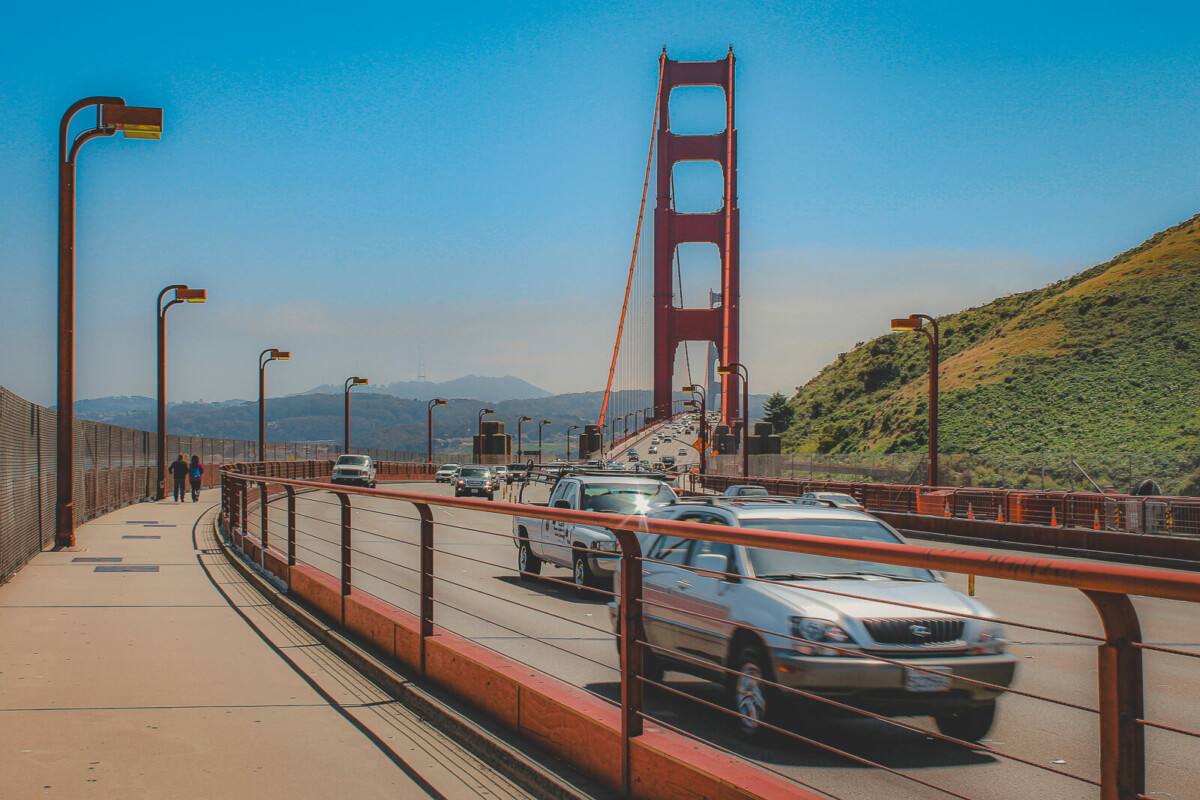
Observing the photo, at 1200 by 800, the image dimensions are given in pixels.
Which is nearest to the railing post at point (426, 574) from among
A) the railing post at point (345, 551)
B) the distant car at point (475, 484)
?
the railing post at point (345, 551)

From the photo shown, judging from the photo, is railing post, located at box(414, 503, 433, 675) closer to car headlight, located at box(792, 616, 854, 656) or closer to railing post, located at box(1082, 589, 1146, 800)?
car headlight, located at box(792, 616, 854, 656)

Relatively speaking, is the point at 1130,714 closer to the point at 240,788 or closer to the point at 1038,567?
the point at 1038,567

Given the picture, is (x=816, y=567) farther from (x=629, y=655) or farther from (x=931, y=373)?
(x=931, y=373)

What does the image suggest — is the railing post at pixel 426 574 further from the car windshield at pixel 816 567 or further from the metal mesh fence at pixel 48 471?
the metal mesh fence at pixel 48 471

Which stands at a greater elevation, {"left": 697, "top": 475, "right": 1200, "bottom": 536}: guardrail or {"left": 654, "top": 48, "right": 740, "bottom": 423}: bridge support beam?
{"left": 654, "top": 48, "right": 740, "bottom": 423}: bridge support beam

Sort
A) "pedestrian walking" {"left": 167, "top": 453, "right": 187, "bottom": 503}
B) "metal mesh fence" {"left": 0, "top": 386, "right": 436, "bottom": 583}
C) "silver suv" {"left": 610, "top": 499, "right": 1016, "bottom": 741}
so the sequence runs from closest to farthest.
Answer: "silver suv" {"left": 610, "top": 499, "right": 1016, "bottom": 741} → "metal mesh fence" {"left": 0, "top": 386, "right": 436, "bottom": 583} → "pedestrian walking" {"left": 167, "top": 453, "right": 187, "bottom": 503}

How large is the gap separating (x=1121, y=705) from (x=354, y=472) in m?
52.1

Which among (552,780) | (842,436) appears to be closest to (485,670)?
(552,780)

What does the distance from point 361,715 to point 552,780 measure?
7.42 feet

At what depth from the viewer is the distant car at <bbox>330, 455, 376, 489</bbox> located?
52.7 metres

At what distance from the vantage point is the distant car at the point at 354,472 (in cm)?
5266

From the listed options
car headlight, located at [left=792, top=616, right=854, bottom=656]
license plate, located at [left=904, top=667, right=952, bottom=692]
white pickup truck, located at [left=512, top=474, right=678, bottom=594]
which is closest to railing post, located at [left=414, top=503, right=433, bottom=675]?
car headlight, located at [left=792, top=616, right=854, bottom=656]

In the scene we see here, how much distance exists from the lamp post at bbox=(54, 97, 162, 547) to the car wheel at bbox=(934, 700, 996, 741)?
49.5 ft

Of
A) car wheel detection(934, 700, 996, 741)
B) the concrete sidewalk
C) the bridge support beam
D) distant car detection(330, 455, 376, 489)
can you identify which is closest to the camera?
the concrete sidewalk
